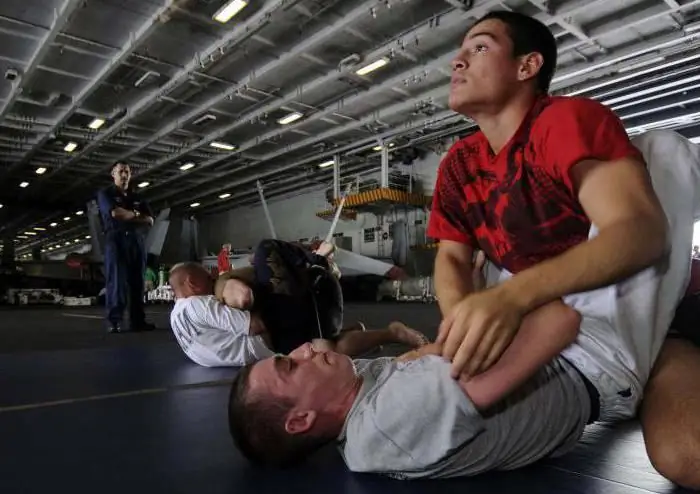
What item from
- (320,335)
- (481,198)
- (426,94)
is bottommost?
(320,335)

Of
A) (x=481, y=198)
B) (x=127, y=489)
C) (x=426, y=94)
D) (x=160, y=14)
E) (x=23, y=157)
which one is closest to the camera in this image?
(x=127, y=489)

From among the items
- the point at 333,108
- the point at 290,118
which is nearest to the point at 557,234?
the point at 333,108

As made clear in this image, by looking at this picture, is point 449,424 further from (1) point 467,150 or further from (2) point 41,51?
(2) point 41,51

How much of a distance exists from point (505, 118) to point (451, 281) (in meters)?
0.48

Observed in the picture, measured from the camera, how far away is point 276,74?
1026cm

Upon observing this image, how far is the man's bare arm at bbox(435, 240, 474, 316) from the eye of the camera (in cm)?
144

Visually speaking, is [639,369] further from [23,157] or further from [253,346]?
[23,157]

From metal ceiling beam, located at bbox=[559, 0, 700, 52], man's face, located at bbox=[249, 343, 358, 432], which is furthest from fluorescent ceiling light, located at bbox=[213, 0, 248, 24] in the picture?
man's face, located at bbox=[249, 343, 358, 432]

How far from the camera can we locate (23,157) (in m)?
15.0

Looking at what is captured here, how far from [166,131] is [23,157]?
5.40 m

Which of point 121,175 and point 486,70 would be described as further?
point 121,175

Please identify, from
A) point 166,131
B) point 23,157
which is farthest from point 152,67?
point 23,157

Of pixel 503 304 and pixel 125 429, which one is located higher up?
pixel 503 304

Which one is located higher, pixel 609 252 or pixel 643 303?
pixel 609 252
